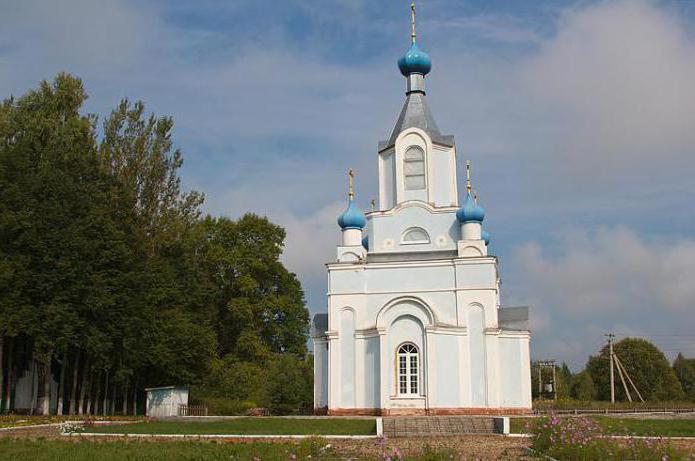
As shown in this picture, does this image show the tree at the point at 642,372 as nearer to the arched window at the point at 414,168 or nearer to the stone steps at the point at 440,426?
the arched window at the point at 414,168

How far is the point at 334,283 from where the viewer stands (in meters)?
30.1

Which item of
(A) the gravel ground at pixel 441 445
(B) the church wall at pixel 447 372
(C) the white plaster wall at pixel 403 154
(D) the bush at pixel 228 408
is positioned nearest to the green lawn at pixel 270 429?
(A) the gravel ground at pixel 441 445

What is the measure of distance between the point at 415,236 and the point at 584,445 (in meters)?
19.6

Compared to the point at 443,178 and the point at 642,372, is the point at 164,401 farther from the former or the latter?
the point at 642,372

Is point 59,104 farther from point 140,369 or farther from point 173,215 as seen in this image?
point 140,369

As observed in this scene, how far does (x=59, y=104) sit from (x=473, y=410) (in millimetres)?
20305

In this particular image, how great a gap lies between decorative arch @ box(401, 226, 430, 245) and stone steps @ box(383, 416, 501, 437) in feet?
32.9

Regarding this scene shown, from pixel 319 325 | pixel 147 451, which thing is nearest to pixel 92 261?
pixel 319 325

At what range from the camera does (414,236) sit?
101 feet

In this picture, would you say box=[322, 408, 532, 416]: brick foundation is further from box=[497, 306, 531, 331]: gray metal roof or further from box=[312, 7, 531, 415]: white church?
box=[497, 306, 531, 331]: gray metal roof

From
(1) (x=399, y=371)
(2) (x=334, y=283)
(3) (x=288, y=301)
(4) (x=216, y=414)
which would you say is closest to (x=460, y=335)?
(1) (x=399, y=371)

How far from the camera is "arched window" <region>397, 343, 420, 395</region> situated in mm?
27984

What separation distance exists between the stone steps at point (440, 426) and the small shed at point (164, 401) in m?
12.1

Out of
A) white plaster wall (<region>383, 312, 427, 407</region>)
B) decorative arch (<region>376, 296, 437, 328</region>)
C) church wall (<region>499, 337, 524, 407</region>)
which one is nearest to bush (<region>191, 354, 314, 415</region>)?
white plaster wall (<region>383, 312, 427, 407</region>)
